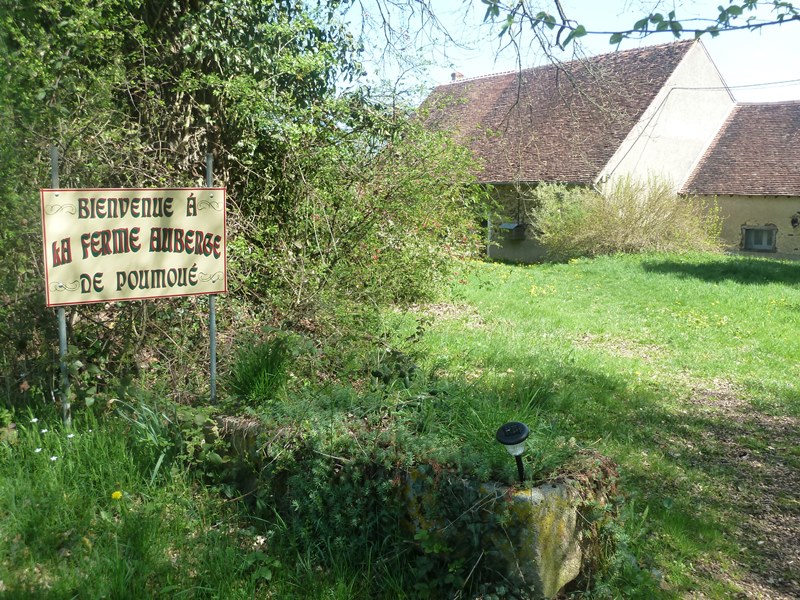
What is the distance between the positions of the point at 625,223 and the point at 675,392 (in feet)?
47.6

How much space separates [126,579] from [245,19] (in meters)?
5.63

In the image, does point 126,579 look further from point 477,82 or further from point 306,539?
point 477,82

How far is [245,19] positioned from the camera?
7027mm

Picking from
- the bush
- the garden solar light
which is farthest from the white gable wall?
the garden solar light

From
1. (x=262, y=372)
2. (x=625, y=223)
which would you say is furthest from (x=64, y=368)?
(x=625, y=223)

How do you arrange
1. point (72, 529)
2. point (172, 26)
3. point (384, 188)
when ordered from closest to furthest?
point (72, 529) < point (172, 26) < point (384, 188)

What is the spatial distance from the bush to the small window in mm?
3012

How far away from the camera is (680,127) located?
2583 centimetres

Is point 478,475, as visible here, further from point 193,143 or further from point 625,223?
point 625,223

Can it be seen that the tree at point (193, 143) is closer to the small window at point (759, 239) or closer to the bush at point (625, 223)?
the bush at point (625, 223)

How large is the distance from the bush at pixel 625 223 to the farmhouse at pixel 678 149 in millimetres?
1500

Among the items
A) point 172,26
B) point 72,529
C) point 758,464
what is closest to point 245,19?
point 172,26

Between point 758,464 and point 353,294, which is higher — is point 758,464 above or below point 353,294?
below

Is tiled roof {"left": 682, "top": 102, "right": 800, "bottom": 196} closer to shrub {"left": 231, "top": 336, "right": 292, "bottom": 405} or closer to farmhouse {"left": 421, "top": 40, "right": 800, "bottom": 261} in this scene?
farmhouse {"left": 421, "top": 40, "right": 800, "bottom": 261}
